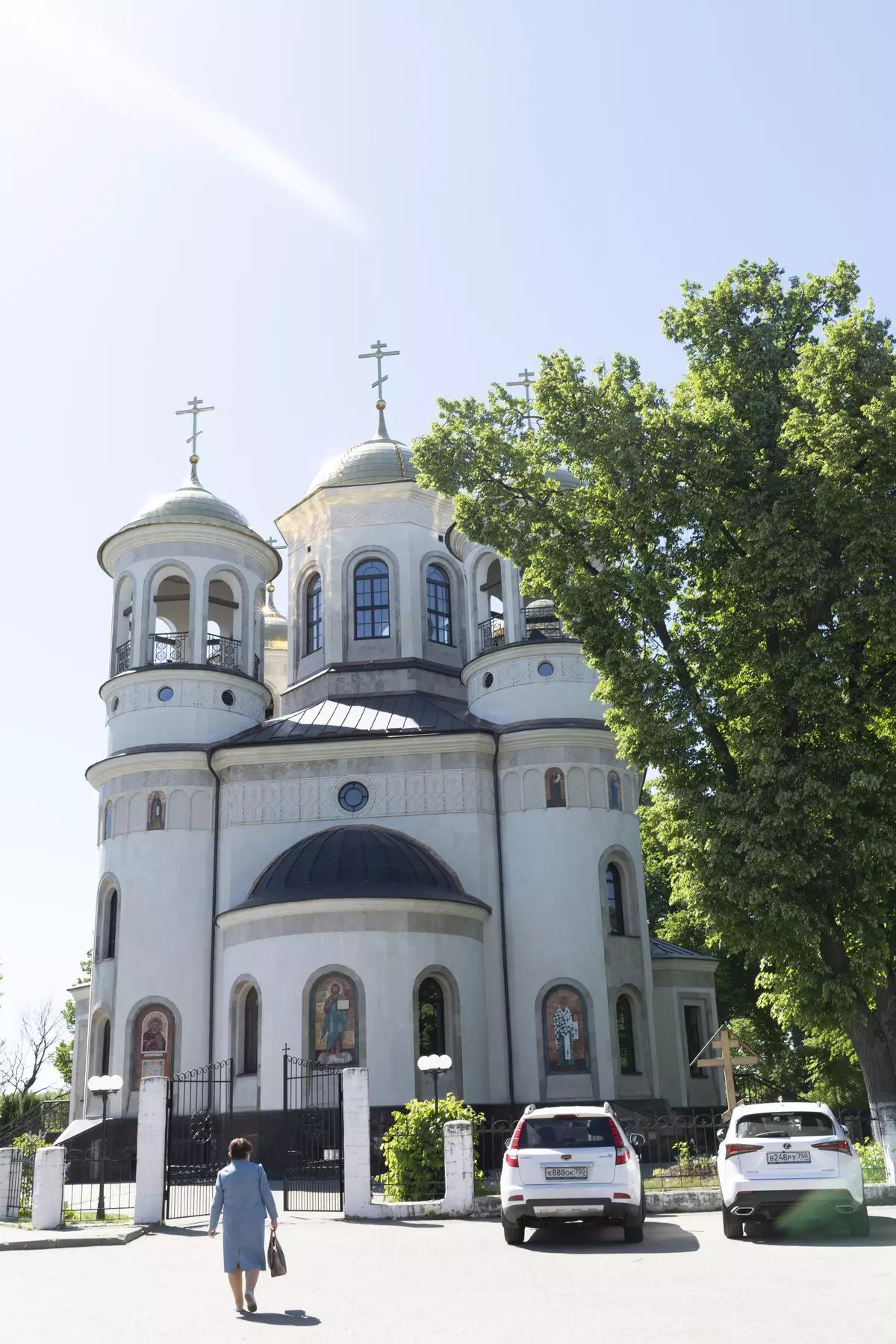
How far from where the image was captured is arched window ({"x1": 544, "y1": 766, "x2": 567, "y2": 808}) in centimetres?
2578

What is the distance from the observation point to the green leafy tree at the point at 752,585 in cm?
1560

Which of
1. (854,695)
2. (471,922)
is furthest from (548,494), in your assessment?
(471,922)

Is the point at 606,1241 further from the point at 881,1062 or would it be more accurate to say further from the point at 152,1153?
the point at 152,1153

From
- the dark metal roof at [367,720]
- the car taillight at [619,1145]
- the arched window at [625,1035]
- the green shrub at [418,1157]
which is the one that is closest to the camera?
the car taillight at [619,1145]

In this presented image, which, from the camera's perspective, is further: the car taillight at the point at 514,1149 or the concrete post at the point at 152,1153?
the concrete post at the point at 152,1153

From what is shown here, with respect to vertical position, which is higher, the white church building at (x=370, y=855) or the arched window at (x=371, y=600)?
the arched window at (x=371, y=600)

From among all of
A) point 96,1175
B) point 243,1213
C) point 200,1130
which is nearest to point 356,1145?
point 243,1213

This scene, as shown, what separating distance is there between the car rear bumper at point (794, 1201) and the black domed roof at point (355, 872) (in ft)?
39.3

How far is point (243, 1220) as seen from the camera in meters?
8.96

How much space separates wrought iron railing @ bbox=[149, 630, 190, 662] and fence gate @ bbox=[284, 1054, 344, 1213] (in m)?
9.91

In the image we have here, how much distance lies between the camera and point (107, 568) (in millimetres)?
29469

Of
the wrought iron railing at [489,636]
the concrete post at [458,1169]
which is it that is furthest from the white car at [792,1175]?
the wrought iron railing at [489,636]

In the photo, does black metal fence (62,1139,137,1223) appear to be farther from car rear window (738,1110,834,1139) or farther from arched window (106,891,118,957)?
car rear window (738,1110,834,1139)

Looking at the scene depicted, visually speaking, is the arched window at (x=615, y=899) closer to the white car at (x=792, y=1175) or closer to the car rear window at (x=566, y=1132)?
the car rear window at (x=566, y=1132)
